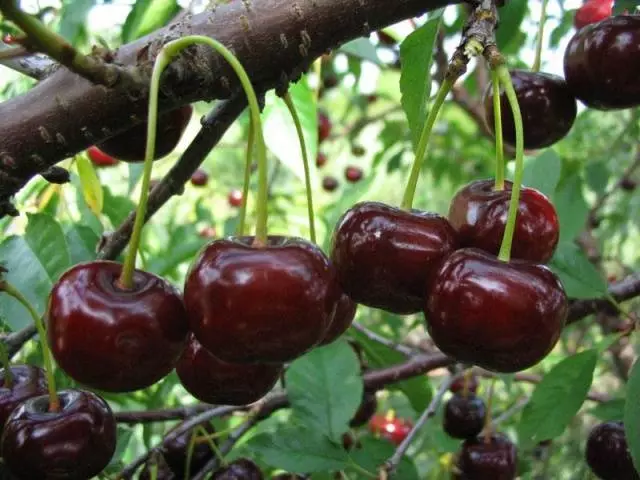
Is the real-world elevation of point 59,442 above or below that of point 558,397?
above

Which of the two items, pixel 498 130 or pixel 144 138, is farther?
pixel 144 138

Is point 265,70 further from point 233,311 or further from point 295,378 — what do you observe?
point 295,378

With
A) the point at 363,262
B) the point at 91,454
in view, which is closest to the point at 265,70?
the point at 363,262

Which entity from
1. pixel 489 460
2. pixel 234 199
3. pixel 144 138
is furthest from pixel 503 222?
pixel 234 199

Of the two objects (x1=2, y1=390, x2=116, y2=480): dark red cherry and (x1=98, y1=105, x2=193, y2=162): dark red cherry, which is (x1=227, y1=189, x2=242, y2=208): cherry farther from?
(x1=2, y1=390, x2=116, y2=480): dark red cherry

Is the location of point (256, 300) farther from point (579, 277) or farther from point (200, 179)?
point (200, 179)

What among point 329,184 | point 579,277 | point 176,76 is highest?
point 176,76
